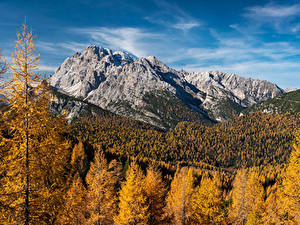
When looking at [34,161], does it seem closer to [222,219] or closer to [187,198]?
[222,219]

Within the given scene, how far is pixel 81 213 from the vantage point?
30656 millimetres

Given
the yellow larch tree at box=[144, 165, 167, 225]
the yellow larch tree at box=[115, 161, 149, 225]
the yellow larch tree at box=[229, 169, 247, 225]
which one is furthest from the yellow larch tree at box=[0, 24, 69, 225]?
the yellow larch tree at box=[229, 169, 247, 225]

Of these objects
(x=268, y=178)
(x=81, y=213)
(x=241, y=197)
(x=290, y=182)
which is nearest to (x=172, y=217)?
(x=241, y=197)

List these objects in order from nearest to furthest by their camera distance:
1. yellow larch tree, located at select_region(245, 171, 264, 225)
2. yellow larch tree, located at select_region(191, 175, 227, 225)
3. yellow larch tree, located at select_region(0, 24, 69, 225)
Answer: yellow larch tree, located at select_region(0, 24, 69, 225) < yellow larch tree, located at select_region(191, 175, 227, 225) < yellow larch tree, located at select_region(245, 171, 264, 225)

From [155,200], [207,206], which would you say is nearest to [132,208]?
[155,200]

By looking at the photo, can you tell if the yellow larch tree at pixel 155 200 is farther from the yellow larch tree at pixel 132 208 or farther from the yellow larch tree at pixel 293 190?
the yellow larch tree at pixel 293 190

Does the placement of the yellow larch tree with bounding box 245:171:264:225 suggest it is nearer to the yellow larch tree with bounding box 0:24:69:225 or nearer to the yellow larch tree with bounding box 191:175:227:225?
the yellow larch tree with bounding box 191:175:227:225

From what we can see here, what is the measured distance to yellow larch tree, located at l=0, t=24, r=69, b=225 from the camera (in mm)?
11008

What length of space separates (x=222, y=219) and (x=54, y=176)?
26553mm

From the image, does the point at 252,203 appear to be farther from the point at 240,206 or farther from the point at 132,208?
the point at 132,208

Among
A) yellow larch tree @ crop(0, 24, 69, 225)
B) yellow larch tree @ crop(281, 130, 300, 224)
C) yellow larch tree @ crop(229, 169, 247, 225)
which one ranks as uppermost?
yellow larch tree @ crop(0, 24, 69, 225)

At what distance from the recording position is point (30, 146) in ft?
39.4

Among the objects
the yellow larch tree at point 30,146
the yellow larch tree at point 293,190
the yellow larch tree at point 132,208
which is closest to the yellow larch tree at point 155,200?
the yellow larch tree at point 132,208

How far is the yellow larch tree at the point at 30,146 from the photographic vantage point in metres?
11.0
